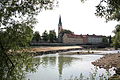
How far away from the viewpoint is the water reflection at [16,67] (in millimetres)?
8717

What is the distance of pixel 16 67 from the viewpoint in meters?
9.23

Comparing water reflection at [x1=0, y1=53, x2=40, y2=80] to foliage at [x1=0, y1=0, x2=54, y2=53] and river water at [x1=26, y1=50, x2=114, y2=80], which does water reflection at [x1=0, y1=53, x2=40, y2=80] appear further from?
river water at [x1=26, y1=50, x2=114, y2=80]

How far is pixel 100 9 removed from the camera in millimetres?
10414

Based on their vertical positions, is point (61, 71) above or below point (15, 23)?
below

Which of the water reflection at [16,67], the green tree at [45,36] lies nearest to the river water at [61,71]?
the water reflection at [16,67]

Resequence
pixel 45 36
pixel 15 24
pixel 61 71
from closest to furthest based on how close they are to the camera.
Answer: pixel 15 24 < pixel 61 71 < pixel 45 36

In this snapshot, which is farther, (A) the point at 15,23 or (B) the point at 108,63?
(B) the point at 108,63

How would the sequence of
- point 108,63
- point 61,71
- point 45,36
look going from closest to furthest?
1. point 61,71
2. point 108,63
3. point 45,36

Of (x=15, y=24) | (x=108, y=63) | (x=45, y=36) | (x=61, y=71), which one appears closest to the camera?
(x=15, y=24)

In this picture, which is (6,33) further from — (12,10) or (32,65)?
(32,65)

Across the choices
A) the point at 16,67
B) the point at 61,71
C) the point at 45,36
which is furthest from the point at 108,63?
the point at 45,36

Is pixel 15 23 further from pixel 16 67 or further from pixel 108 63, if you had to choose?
pixel 108 63

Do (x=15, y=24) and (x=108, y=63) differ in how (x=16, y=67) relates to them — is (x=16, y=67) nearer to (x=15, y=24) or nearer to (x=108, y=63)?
(x=15, y=24)

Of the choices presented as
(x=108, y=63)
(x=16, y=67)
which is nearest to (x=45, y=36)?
(x=108, y=63)
